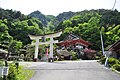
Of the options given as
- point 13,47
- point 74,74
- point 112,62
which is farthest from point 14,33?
point 74,74

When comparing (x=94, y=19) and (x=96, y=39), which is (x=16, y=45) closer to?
(x=96, y=39)

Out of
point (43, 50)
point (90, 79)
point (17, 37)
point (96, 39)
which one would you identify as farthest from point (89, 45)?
point (90, 79)

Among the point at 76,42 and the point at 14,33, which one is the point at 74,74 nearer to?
the point at 76,42

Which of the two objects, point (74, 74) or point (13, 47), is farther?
point (13, 47)

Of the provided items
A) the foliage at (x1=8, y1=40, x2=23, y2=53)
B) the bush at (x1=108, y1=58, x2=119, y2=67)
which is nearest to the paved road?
the bush at (x1=108, y1=58, x2=119, y2=67)

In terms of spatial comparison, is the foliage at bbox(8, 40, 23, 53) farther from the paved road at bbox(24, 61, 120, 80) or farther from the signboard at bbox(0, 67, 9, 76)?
the signboard at bbox(0, 67, 9, 76)

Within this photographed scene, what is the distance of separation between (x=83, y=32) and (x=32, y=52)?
18.6 meters

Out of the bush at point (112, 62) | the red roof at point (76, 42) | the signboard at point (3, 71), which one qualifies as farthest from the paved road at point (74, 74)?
the red roof at point (76, 42)

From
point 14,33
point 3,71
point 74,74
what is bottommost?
point 74,74

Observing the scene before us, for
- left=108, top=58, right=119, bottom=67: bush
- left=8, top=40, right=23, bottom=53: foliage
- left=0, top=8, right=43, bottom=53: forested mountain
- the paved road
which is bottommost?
the paved road

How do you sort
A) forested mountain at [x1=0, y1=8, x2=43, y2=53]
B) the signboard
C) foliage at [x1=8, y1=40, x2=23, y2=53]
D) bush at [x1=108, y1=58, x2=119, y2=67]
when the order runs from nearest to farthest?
the signboard < bush at [x1=108, y1=58, x2=119, y2=67] < foliage at [x1=8, y1=40, x2=23, y2=53] < forested mountain at [x1=0, y1=8, x2=43, y2=53]

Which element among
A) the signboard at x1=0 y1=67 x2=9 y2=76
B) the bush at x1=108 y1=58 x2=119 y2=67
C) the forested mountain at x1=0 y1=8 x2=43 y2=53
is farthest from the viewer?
the forested mountain at x1=0 y1=8 x2=43 y2=53

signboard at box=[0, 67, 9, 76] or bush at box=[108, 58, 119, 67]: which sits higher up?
bush at box=[108, 58, 119, 67]

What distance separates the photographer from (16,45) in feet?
150
